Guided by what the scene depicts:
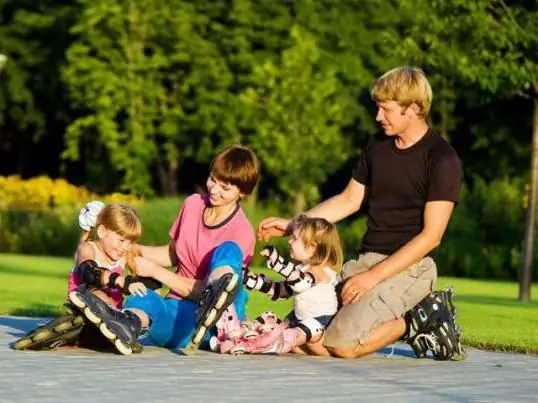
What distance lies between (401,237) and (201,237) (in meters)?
1.22

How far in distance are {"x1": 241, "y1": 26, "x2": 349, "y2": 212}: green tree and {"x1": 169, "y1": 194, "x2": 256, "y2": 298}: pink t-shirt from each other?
101 ft

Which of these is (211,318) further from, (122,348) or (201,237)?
(201,237)

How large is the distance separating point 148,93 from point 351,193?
3549 cm

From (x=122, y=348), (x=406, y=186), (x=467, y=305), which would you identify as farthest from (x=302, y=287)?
(x=467, y=305)

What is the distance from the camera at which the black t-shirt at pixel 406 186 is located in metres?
10.7

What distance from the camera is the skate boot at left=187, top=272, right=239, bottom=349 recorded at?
33.2ft

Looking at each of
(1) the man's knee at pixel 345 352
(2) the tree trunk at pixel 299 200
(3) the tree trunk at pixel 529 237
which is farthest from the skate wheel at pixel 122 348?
(2) the tree trunk at pixel 299 200

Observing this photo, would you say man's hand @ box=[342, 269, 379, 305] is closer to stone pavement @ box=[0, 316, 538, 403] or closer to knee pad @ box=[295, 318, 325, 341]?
knee pad @ box=[295, 318, 325, 341]

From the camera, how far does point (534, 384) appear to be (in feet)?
31.4

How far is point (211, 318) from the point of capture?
1012 centimetres

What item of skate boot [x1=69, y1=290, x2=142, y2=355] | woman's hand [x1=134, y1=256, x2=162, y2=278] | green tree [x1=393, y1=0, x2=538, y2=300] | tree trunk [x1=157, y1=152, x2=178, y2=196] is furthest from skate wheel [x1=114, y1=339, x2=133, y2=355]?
tree trunk [x1=157, y1=152, x2=178, y2=196]

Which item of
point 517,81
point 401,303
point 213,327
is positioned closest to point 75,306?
point 213,327

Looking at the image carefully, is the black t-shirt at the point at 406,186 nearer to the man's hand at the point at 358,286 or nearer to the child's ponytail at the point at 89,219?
the man's hand at the point at 358,286

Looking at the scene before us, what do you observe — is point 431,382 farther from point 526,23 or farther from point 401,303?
point 526,23
